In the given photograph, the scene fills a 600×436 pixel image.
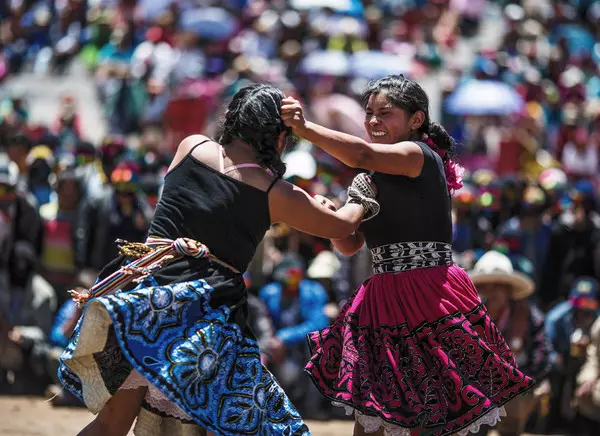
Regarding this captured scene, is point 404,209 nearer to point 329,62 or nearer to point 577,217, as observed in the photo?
point 577,217

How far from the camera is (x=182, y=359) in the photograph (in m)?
4.88

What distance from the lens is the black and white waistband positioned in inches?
215

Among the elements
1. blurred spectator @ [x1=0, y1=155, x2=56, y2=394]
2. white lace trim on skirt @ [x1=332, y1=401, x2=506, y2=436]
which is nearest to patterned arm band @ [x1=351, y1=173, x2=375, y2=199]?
white lace trim on skirt @ [x1=332, y1=401, x2=506, y2=436]

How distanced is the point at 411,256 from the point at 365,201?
1.15ft

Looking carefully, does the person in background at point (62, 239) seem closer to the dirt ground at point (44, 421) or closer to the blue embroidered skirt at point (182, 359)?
the dirt ground at point (44, 421)

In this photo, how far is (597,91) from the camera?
52.4 feet

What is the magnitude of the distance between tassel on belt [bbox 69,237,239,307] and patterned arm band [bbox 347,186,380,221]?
2.15ft

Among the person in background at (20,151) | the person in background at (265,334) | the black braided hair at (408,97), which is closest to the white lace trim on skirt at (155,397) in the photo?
the black braided hair at (408,97)

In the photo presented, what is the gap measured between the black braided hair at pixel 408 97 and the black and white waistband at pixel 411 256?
52 centimetres

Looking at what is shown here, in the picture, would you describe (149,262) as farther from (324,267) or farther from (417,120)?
(324,267)

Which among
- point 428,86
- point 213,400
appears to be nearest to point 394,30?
point 428,86

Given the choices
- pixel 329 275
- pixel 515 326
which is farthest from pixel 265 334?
pixel 515 326

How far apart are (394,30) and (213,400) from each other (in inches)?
489

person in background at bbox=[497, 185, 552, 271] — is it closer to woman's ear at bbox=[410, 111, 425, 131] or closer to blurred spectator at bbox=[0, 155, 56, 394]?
blurred spectator at bbox=[0, 155, 56, 394]
